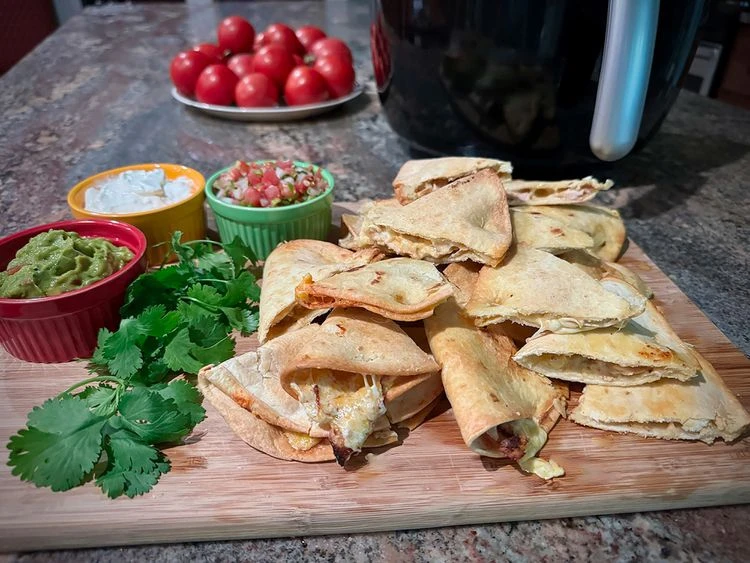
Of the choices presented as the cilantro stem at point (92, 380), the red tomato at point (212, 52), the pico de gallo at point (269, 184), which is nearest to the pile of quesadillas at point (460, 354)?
the cilantro stem at point (92, 380)

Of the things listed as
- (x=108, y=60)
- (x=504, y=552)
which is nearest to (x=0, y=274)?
(x=504, y=552)

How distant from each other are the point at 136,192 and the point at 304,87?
4.30 ft

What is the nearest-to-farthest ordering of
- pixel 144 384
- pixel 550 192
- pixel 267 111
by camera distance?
1. pixel 144 384
2. pixel 550 192
3. pixel 267 111

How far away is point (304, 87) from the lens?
2.86 meters

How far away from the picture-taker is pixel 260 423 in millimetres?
1194

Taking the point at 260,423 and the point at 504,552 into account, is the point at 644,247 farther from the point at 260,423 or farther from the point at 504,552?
the point at 260,423

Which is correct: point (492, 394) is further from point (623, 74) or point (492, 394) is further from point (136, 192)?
point (136, 192)

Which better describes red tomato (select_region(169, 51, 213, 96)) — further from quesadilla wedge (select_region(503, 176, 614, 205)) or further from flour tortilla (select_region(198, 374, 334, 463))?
flour tortilla (select_region(198, 374, 334, 463))

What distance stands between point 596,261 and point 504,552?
87 centimetres

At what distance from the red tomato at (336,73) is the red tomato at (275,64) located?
16 centimetres

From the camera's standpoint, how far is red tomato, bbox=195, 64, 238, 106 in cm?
289

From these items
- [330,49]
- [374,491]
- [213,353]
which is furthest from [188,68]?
[374,491]

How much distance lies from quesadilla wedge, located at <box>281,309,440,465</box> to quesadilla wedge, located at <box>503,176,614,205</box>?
0.70 metres

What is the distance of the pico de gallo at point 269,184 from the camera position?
175 centimetres
